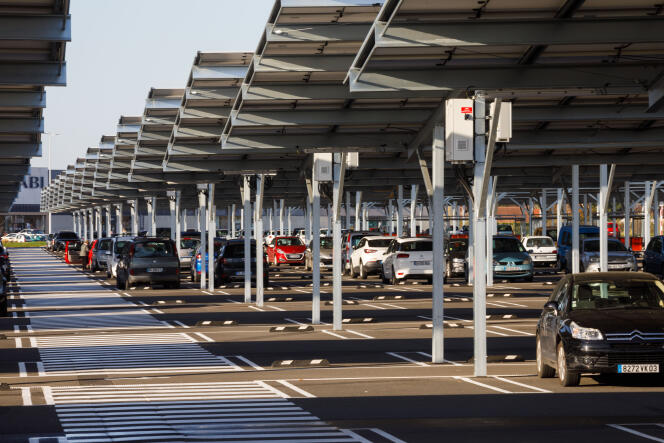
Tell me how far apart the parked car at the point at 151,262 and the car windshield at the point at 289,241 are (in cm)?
2210

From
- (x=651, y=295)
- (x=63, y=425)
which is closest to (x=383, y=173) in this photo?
(x=651, y=295)

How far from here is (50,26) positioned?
19984 mm

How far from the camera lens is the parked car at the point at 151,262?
139 ft

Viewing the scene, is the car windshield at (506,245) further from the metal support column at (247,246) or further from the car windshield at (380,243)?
the metal support column at (247,246)

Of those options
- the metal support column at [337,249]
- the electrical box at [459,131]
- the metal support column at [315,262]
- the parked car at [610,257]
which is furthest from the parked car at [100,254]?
the electrical box at [459,131]

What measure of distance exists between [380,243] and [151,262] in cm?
1003

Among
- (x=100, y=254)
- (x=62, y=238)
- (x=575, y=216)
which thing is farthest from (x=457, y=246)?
(x=62, y=238)

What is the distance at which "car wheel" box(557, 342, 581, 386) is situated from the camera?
1523 cm

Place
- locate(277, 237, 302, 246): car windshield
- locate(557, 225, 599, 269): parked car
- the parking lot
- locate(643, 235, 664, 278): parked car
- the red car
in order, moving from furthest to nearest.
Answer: locate(277, 237, 302, 246): car windshield → the red car → locate(557, 225, 599, 269): parked car → locate(643, 235, 664, 278): parked car → the parking lot

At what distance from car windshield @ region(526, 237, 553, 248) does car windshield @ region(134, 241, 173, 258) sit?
67.5 feet

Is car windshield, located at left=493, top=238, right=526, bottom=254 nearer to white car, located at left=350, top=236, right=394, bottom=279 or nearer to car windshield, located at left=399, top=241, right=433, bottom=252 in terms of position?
car windshield, located at left=399, top=241, right=433, bottom=252

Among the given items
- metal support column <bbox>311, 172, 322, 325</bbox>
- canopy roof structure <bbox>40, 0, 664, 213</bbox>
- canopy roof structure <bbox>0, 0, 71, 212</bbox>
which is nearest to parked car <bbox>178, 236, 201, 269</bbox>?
Answer: canopy roof structure <bbox>40, 0, 664, 213</bbox>

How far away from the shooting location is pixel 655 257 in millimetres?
41312

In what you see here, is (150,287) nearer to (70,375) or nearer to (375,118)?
(375,118)
